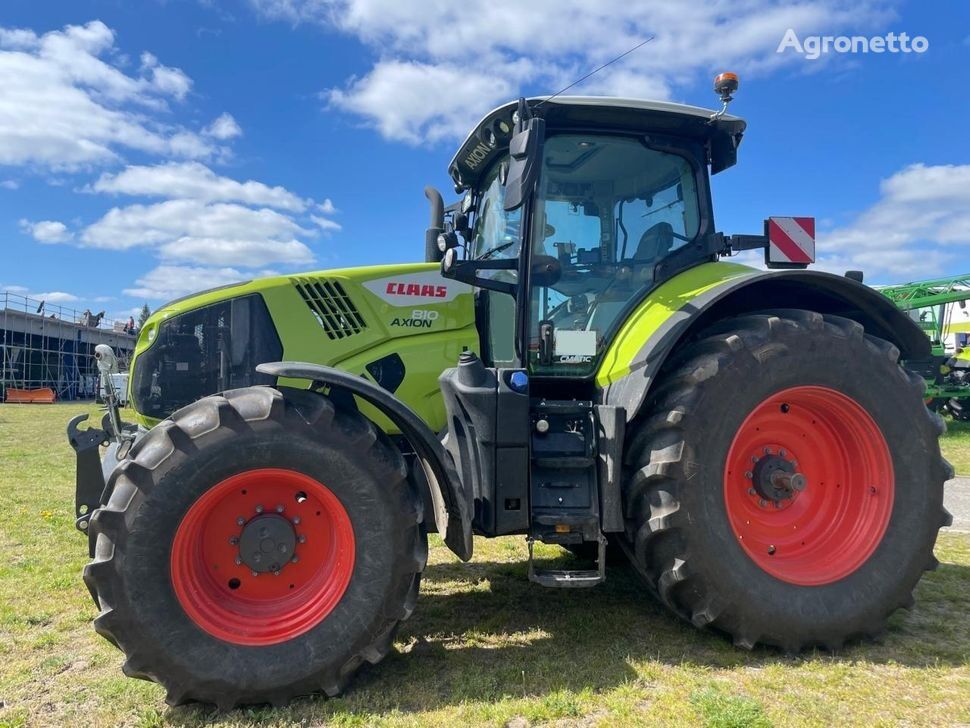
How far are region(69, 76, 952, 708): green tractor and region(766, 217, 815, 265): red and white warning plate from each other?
0.06 feet

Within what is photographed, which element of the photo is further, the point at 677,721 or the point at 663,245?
the point at 663,245

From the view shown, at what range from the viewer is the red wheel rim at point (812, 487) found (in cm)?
359

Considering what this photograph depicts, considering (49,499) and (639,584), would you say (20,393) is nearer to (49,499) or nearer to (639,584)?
(49,499)

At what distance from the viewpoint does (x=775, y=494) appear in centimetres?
360

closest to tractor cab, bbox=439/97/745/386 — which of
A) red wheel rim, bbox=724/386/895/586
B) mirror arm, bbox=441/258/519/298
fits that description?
mirror arm, bbox=441/258/519/298

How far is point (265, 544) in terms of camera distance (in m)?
3.04

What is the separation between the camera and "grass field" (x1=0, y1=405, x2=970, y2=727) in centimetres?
280

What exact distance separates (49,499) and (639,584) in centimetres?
659

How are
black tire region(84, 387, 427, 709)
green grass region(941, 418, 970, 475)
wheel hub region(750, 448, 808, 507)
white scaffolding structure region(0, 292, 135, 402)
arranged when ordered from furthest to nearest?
white scaffolding structure region(0, 292, 135, 402) → green grass region(941, 418, 970, 475) → wheel hub region(750, 448, 808, 507) → black tire region(84, 387, 427, 709)

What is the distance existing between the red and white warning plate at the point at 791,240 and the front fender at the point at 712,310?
28 cm

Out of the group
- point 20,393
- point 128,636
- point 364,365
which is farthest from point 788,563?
point 20,393

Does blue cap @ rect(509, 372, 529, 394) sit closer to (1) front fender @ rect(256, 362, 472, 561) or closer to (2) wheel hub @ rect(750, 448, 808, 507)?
(1) front fender @ rect(256, 362, 472, 561)

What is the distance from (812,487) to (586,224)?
2.01 m

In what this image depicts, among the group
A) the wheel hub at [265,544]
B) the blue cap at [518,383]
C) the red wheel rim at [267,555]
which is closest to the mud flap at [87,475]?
the red wheel rim at [267,555]
